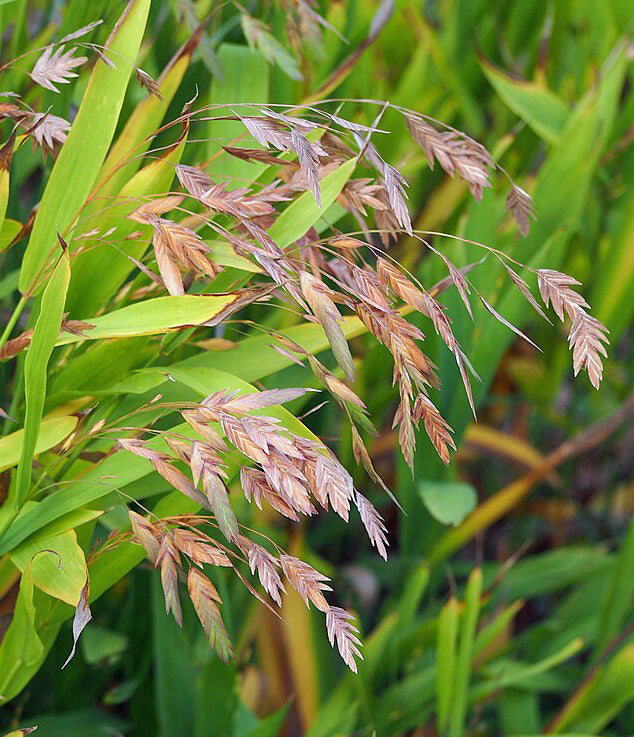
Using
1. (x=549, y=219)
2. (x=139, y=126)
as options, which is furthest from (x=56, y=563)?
(x=549, y=219)

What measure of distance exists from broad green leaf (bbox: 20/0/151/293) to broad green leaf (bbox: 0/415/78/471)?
69 millimetres

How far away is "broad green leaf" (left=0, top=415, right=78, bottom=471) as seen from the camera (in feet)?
1.34

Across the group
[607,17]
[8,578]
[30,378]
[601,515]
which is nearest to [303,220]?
[30,378]

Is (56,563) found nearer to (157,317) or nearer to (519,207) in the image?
(157,317)

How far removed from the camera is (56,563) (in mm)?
392

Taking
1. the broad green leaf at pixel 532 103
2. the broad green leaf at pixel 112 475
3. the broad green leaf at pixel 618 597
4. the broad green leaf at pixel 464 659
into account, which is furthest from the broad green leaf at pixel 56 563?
the broad green leaf at pixel 532 103

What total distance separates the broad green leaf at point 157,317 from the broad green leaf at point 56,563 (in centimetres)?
10

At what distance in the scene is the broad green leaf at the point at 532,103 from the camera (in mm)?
777

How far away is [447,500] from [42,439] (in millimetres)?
310

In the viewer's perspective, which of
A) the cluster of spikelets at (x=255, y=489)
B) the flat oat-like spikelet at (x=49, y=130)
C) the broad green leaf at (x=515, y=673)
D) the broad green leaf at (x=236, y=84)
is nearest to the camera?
the cluster of spikelets at (x=255, y=489)

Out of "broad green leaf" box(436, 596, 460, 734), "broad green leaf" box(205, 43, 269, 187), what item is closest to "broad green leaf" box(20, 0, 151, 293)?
"broad green leaf" box(205, 43, 269, 187)

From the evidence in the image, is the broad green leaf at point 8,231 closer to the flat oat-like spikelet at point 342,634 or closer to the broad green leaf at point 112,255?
the broad green leaf at point 112,255

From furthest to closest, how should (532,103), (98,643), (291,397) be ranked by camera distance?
1. (532,103)
2. (98,643)
3. (291,397)

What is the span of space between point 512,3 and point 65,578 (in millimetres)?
→ 820
